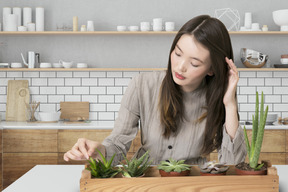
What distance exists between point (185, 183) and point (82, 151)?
436 mm

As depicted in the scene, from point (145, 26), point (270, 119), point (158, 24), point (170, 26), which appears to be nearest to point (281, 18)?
point (270, 119)

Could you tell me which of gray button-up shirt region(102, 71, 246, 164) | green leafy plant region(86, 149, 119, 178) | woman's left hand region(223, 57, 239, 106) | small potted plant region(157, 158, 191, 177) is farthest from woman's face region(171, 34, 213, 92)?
green leafy plant region(86, 149, 119, 178)

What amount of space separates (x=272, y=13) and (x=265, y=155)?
179 cm

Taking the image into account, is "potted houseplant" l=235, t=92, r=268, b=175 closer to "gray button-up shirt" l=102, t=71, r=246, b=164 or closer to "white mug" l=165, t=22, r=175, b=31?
Result: "gray button-up shirt" l=102, t=71, r=246, b=164

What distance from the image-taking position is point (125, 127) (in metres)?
1.92

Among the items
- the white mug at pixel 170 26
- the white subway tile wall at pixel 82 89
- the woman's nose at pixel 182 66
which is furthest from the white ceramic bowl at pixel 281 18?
the woman's nose at pixel 182 66

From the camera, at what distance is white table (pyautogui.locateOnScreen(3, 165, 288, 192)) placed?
5.26ft

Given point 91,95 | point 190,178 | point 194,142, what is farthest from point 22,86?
point 190,178

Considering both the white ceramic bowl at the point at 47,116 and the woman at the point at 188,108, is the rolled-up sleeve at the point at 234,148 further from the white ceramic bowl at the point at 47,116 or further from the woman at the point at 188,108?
the white ceramic bowl at the point at 47,116

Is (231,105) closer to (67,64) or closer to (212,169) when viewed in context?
(212,169)

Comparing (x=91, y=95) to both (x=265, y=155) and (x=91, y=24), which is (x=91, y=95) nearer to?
(x=91, y=24)

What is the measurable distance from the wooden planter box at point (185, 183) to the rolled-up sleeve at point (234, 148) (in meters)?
0.38

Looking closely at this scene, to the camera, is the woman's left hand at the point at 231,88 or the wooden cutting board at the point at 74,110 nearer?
the woman's left hand at the point at 231,88

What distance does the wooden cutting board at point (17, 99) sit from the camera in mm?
4816
